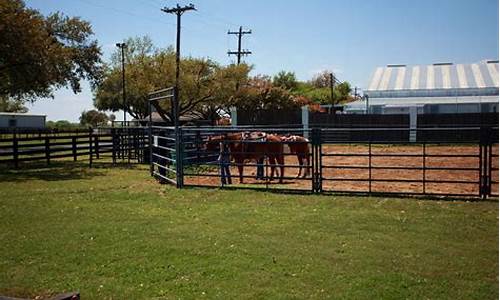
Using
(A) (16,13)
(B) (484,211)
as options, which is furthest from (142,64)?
(B) (484,211)

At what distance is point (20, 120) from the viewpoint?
237 feet

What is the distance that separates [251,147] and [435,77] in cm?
3509

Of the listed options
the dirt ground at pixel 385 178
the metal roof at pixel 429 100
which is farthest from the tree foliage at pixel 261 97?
the dirt ground at pixel 385 178

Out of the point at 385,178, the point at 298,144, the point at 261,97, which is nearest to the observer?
the point at 385,178

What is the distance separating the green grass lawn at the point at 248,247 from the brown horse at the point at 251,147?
6.98ft

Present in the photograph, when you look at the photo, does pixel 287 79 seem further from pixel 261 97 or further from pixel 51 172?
pixel 51 172

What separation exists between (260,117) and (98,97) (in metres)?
44.9

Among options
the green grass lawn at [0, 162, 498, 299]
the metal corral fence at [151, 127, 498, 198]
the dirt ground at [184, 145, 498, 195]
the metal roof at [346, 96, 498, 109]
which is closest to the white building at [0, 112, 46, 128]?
the metal roof at [346, 96, 498, 109]

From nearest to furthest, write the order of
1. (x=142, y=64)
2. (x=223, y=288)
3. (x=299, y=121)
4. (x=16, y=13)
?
1. (x=223, y=288)
2. (x=16, y=13)
3. (x=299, y=121)
4. (x=142, y=64)

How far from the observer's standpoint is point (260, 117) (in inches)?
1248

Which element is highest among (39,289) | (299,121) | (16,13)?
(16,13)

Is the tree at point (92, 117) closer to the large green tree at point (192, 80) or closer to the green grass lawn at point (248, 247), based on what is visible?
the large green tree at point (192, 80)

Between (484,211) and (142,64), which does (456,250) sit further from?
(142,64)

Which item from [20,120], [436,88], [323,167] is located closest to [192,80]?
[436,88]
